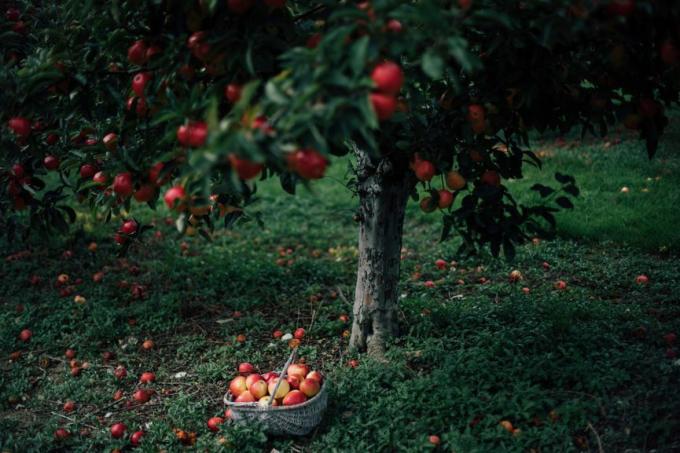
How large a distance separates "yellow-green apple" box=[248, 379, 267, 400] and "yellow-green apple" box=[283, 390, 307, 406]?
5.9 inches

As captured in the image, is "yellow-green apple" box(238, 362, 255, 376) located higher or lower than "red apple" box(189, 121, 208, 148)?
lower

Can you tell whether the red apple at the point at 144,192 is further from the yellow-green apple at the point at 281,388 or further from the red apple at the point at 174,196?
the yellow-green apple at the point at 281,388

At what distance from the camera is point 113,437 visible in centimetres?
340

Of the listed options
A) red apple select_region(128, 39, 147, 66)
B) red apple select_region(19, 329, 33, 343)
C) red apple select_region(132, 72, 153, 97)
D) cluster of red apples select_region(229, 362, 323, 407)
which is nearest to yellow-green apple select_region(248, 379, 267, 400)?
cluster of red apples select_region(229, 362, 323, 407)

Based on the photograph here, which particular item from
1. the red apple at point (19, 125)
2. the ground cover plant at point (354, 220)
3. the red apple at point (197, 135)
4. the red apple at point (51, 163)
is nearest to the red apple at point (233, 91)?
the ground cover plant at point (354, 220)

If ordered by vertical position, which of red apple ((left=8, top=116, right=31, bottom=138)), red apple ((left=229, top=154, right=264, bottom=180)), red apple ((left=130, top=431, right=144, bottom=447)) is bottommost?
red apple ((left=130, top=431, right=144, bottom=447))

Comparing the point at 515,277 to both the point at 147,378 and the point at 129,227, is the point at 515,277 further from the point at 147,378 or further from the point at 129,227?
the point at 129,227

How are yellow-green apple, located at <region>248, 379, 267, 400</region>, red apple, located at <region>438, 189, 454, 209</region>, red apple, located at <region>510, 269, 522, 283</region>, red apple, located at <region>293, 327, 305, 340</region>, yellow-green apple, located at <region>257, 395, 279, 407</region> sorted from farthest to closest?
red apple, located at <region>510, 269, 522, 283</region> → red apple, located at <region>293, 327, 305, 340</region> → yellow-green apple, located at <region>248, 379, 267, 400</region> → yellow-green apple, located at <region>257, 395, 279, 407</region> → red apple, located at <region>438, 189, 454, 209</region>

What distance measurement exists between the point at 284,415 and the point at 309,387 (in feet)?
0.75

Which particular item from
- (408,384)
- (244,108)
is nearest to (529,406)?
(408,384)

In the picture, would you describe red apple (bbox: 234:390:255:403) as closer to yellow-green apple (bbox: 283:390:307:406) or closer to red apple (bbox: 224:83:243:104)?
yellow-green apple (bbox: 283:390:307:406)

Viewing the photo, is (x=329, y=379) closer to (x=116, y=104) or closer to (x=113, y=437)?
(x=113, y=437)

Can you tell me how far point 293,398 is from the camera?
10.6ft

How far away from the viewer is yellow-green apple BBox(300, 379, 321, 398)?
3301 mm
